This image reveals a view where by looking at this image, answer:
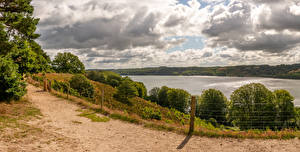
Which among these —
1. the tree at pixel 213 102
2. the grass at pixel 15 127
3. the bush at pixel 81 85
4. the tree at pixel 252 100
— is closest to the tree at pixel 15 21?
the grass at pixel 15 127

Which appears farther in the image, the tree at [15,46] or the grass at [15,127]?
the tree at [15,46]

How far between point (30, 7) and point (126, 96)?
40.4 m

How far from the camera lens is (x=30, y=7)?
16094 mm

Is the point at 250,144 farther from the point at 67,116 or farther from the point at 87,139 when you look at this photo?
the point at 67,116

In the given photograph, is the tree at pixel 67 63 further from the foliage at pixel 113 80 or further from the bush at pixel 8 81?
the bush at pixel 8 81

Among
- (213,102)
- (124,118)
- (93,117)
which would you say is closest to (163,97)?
(213,102)

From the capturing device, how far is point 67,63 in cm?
7194

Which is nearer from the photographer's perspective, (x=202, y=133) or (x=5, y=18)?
(x=202, y=133)

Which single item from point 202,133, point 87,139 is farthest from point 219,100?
point 87,139

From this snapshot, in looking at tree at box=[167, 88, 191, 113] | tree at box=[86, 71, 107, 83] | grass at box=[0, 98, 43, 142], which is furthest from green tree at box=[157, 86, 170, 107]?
grass at box=[0, 98, 43, 142]

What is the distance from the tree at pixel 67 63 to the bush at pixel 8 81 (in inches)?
2434

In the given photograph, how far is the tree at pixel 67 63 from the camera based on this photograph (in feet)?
233

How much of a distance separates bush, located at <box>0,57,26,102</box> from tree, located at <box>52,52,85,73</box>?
61.8 meters

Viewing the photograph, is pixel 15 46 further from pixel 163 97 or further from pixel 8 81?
pixel 163 97
